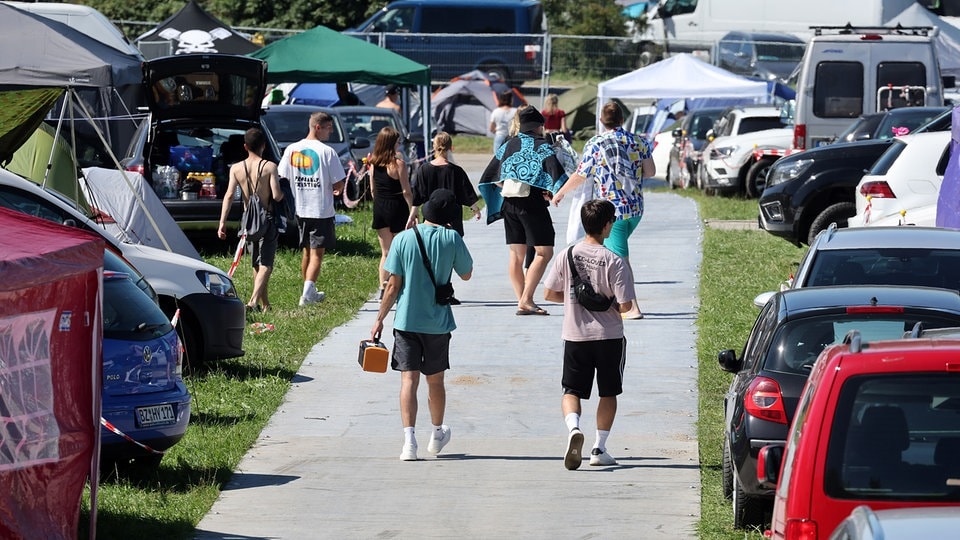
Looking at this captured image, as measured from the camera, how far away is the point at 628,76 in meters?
29.6

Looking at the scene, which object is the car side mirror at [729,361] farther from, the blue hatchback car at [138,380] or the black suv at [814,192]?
the black suv at [814,192]

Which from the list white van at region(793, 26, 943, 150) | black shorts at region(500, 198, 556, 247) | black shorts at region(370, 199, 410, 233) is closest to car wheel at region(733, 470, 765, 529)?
black shorts at region(500, 198, 556, 247)

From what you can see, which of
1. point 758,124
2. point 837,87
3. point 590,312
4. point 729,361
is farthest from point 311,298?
point 758,124

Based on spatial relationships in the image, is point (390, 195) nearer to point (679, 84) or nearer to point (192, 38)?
point (192, 38)

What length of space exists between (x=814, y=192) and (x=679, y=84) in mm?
12685

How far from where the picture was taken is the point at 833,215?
16859 millimetres

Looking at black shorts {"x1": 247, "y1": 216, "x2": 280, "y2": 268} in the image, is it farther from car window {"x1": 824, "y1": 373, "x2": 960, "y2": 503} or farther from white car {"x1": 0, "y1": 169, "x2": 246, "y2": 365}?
car window {"x1": 824, "y1": 373, "x2": 960, "y2": 503}

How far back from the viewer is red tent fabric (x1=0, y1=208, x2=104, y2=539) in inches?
246

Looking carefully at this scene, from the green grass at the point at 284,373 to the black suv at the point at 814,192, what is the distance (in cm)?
43

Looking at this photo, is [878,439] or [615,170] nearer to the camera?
[878,439]

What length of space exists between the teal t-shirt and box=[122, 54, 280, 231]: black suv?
26.6ft

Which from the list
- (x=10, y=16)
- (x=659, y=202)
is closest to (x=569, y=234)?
(x=10, y=16)

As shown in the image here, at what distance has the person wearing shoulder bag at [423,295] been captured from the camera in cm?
931

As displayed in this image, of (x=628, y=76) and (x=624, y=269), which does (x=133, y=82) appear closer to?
(x=624, y=269)
